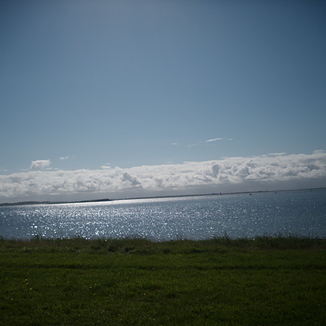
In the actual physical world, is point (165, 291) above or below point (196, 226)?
above

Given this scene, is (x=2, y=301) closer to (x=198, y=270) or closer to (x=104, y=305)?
(x=104, y=305)

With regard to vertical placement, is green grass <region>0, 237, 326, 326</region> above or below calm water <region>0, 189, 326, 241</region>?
above

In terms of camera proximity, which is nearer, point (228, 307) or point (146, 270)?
point (228, 307)

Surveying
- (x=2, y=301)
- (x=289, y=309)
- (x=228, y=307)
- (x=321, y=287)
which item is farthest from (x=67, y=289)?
(x=321, y=287)

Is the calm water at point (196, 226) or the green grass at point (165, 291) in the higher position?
the green grass at point (165, 291)

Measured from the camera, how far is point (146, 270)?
1122 cm

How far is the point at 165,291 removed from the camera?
8445 millimetres

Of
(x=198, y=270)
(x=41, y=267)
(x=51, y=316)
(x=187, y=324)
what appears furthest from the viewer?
(x=41, y=267)

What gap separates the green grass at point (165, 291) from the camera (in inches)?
265

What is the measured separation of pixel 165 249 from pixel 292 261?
24.3 ft

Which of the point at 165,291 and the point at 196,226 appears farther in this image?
the point at 196,226

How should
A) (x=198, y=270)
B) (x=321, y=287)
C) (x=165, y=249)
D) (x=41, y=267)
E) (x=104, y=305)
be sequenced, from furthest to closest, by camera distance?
(x=165, y=249), (x=41, y=267), (x=198, y=270), (x=321, y=287), (x=104, y=305)

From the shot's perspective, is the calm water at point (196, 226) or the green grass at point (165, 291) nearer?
the green grass at point (165, 291)

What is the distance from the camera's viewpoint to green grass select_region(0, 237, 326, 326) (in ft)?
22.1
